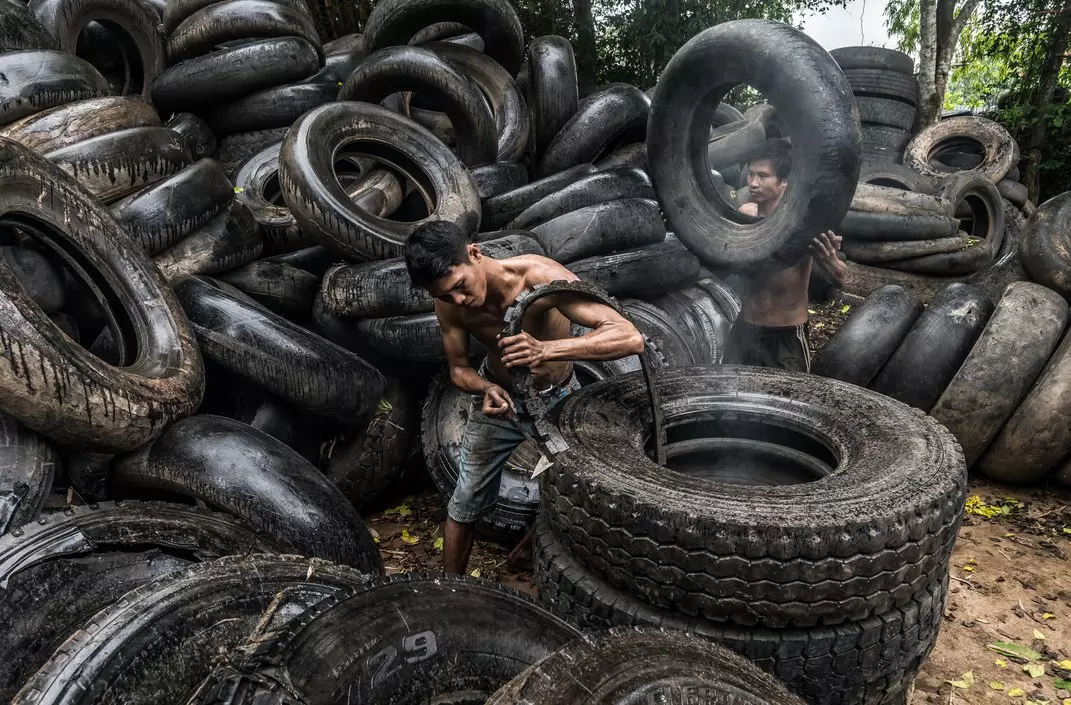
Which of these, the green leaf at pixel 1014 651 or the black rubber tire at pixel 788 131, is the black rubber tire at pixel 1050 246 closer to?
the black rubber tire at pixel 788 131

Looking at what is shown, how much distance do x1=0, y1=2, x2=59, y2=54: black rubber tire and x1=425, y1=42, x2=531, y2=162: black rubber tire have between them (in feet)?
10.9

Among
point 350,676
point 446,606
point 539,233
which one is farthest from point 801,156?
point 350,676

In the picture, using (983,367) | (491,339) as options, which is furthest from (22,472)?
(983,367)

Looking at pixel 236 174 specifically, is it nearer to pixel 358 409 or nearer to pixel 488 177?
pixel 488 177

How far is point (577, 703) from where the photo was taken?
4.76 ft

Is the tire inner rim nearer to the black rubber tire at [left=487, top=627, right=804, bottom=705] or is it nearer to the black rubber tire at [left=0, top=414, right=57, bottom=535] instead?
the black rubber tire at [left=487, top=627, right=804, bottom=705]

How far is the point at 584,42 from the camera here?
11.5m

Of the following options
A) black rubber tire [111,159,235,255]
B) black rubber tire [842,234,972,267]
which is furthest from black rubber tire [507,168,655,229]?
black rubber tire [842,234,972,267]

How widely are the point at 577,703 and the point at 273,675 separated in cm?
70

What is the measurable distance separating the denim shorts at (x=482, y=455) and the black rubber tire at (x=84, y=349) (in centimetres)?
137

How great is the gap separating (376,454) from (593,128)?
3.85m

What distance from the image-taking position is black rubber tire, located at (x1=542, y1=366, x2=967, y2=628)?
2010 millimetres

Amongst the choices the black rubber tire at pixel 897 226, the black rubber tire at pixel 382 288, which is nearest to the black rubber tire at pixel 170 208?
the black rubber tire at pixel 382 288

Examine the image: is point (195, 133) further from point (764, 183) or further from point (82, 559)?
point (764, 183)
